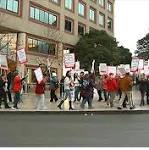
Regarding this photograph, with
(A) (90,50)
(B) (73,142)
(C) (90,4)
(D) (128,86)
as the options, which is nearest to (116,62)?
(A) (90,50)

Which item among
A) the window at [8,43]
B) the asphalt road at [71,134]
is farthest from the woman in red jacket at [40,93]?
the window at [8,43]

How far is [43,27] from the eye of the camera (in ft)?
188

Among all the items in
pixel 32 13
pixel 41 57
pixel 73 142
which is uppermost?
pixel 32 13

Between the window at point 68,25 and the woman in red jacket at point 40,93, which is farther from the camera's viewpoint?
the window at point 68,25

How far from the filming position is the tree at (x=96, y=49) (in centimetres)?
6294

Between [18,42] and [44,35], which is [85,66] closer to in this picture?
[44,35]

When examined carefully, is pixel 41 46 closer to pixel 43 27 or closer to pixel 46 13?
pixel 43 27

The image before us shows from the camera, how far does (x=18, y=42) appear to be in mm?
53312

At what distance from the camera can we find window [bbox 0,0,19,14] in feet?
162

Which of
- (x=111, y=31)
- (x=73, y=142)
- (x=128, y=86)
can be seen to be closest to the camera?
(x=73, y=142)

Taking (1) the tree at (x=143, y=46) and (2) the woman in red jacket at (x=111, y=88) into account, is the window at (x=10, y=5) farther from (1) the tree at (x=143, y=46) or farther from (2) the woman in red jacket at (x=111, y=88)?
(1) the tree at (x=143, y=46)

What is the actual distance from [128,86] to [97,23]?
5481cm

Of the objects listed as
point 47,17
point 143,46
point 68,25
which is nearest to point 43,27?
point 47,17

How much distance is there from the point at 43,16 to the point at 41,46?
361 cm
